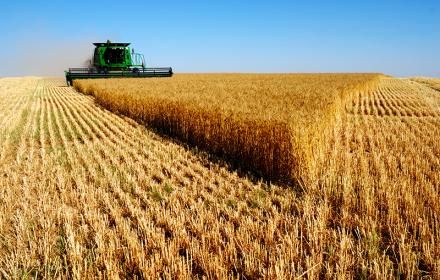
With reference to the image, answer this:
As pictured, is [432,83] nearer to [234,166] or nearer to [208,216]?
[234,166]

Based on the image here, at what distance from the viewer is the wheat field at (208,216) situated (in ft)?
10.3

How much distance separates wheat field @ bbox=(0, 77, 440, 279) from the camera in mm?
3127

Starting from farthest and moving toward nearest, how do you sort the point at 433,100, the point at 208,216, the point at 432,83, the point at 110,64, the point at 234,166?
the point at 432,83
the point at 110,64
the point at 433,100
the point at 234,166
the point at 208,216

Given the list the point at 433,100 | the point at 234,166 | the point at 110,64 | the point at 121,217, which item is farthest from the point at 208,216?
the point at 110,64

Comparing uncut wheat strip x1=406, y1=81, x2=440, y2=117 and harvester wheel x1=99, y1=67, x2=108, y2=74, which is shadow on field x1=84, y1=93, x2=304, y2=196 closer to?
uncut wheat strip x1=406, y1=81, x2=440, y2=117

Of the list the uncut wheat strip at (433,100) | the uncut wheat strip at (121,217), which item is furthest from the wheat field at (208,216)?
the uncut wheat strip at (433,100)

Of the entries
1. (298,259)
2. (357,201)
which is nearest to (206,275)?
(298,259)

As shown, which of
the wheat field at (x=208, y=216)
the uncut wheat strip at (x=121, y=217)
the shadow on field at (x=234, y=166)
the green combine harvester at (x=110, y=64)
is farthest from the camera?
the green combine harvester at (x=110, y=64)

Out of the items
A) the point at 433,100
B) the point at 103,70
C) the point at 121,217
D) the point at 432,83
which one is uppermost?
the point at 103,70

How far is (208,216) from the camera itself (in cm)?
412

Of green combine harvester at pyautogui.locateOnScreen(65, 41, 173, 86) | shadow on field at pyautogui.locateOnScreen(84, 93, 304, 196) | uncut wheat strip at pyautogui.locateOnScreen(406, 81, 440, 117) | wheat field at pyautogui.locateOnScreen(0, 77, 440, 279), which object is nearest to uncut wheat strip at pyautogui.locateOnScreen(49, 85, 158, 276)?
wheat field at pyautogui.locateOnScreen(0, 77, 440, 279)

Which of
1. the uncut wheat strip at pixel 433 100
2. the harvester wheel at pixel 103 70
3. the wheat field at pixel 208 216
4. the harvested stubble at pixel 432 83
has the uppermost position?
the harvester wheel at pixel 103 70

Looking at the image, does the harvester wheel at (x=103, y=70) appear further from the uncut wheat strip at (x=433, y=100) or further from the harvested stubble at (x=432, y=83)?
the harvested stubble at (x=432, y=83)

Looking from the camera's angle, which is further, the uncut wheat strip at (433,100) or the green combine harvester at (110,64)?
the green combine harvester at (110,64)
